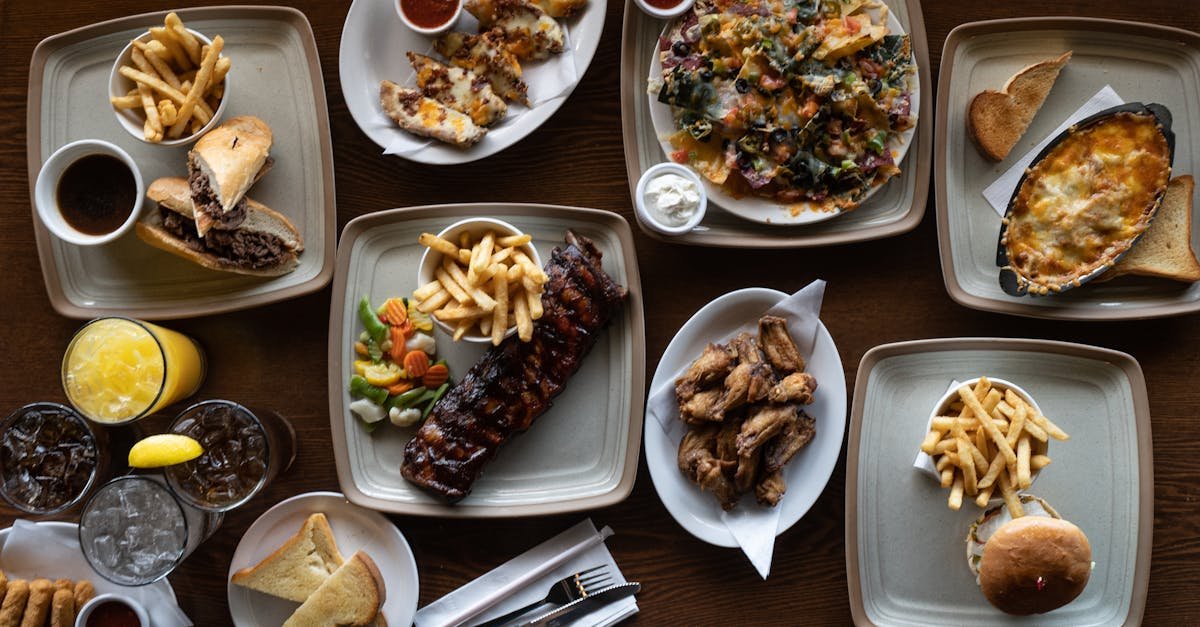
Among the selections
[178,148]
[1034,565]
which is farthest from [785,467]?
[178,148]

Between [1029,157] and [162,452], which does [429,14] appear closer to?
[162,452]

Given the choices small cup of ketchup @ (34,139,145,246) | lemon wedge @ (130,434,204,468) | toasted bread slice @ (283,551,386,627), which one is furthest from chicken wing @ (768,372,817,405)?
small cup of ketchup @ (34,139,145,246)

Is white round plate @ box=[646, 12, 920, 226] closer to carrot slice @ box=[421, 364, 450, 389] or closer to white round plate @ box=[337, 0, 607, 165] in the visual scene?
white round plate @ box=[337, 0, 607, 165]

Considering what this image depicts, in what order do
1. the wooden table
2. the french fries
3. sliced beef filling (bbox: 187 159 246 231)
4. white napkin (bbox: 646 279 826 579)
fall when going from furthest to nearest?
the wooden table < white napkin (bbox: 646 279 826 579) < sliced beef filling (bbox: 187 159 246 231) < the french fries

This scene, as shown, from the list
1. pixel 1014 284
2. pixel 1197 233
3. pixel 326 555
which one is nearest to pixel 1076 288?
pixel 1014 284

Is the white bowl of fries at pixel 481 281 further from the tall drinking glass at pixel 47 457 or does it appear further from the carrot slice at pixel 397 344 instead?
the tall drinking glass at pixel 47 457

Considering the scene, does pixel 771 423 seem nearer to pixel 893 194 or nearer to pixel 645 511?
pixel 645 511

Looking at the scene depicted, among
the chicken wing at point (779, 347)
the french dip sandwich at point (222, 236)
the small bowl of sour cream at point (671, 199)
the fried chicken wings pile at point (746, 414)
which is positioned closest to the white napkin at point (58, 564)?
the french dip sandwich at point (222, 236)
